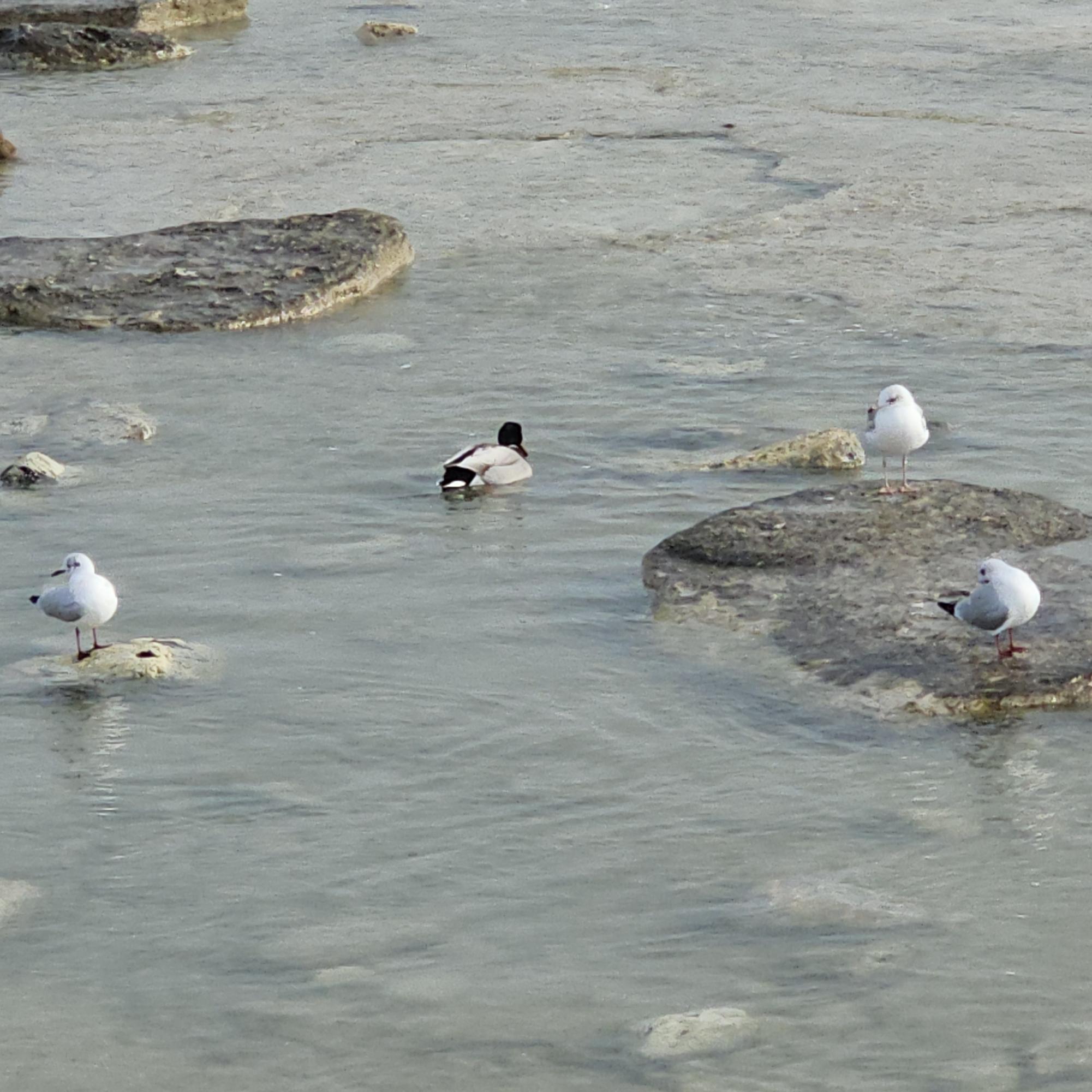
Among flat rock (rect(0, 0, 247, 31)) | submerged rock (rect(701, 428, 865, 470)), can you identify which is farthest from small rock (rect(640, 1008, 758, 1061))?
flat rock (rect(0, 0, 247, 31))

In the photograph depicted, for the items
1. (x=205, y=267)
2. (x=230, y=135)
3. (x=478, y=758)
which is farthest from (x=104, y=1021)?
(x=230, y=135)

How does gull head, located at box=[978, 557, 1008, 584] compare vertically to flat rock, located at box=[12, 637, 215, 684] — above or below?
above

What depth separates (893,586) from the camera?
7.81 meters

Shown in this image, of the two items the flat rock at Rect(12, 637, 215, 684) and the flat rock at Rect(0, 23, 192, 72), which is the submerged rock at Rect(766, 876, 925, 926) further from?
the flat rock at Rect(0, 23, 192, 72)

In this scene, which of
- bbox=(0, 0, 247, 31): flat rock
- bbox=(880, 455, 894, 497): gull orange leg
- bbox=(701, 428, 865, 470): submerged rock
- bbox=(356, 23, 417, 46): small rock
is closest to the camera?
bbox=(880, 455, 894, 497): gull orange leg

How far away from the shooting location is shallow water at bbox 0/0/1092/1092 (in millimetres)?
5398

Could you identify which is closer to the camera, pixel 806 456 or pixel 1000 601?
pixel 1000 601

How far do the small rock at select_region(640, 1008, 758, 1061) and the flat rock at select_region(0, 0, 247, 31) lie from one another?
58.0 ft

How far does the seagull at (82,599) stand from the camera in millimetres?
7426

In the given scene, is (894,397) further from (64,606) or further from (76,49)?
(76,49)

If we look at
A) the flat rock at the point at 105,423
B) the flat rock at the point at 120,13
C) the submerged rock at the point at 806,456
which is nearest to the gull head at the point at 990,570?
the submerged rock at the point at 806,456

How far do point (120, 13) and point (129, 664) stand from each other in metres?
15.5

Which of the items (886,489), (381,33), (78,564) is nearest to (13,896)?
(78,564)

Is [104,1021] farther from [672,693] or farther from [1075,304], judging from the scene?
[1075,304]
